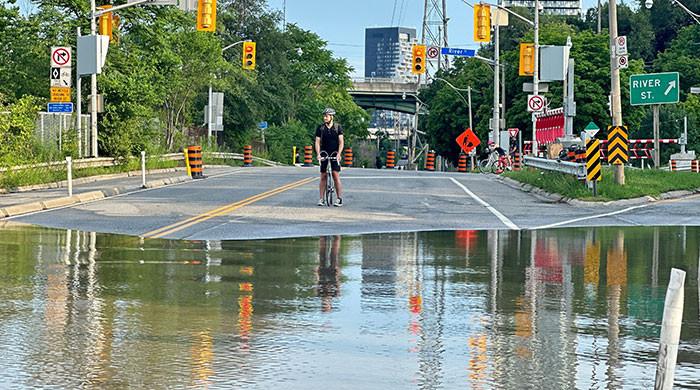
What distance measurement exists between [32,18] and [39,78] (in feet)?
10.3

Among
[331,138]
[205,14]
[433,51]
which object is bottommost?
[331,138]

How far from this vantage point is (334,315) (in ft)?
34.8

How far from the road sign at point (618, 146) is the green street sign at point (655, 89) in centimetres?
1593

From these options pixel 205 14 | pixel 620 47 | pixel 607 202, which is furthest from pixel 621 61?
pixel 205 14

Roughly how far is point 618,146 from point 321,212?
31.8ft

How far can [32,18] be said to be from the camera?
1869 inches

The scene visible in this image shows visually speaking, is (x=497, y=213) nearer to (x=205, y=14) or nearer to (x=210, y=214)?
(x=210, y=214)

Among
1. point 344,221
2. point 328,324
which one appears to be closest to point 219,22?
point 344,221

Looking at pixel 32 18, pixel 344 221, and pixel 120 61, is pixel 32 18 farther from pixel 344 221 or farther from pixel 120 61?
pixel 344 221

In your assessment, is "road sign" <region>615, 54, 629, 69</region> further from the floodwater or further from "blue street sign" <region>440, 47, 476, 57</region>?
"blue street sign" <region>440, 47, 476, 57</region>

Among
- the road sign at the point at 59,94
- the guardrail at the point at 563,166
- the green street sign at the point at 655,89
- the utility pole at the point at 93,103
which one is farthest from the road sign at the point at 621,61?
the utility pole at the point at 93,103

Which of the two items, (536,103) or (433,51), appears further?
(433,51)

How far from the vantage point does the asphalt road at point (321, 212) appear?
20125 millimetres

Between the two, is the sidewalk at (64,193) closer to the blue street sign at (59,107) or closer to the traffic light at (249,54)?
the blue street sign at (59,107)
